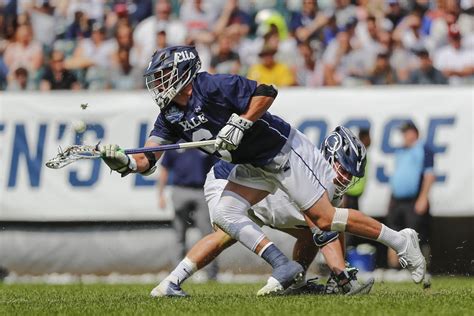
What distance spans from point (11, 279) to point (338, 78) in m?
5.16

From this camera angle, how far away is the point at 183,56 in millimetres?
9344

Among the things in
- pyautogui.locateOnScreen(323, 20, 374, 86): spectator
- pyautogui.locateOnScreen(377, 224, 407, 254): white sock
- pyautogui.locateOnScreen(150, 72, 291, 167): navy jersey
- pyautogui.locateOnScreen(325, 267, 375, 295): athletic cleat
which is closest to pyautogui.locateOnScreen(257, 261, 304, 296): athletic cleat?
pyautogui.locateOnScreen(325, 267, 375, 295): athletic cleat

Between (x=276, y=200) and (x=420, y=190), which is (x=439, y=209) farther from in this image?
(x=276, y=200)

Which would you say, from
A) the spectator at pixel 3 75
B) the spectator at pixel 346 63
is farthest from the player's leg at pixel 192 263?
the spectator at pixel 3 75

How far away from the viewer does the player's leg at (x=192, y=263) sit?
9781mm

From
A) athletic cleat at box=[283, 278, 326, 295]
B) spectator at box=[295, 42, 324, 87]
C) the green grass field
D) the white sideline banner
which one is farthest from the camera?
spectator at box=[295, 42, 324, 87]

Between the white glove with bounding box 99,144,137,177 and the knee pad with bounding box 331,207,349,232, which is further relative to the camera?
the knee pad with bounding box 331,207,349,232

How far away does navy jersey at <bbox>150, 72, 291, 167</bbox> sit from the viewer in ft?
30.1

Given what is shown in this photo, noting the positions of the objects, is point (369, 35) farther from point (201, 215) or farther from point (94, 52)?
point (94, 52)

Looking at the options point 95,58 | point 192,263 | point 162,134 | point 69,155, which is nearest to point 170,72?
point 162,134

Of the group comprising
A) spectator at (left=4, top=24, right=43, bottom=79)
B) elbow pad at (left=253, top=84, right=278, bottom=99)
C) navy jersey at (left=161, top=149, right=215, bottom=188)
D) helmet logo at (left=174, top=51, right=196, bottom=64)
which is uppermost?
helmet logo at (left=174, top=51, right=196, bottom=64)

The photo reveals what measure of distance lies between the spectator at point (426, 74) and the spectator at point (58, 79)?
4664 mm

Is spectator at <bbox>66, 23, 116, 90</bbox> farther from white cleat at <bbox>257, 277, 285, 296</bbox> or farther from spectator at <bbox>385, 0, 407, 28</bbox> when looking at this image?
white cleat at <bbox>257, 277, 285, 296</bbox>

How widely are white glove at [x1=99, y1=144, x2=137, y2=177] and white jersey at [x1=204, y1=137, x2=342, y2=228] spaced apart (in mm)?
800
